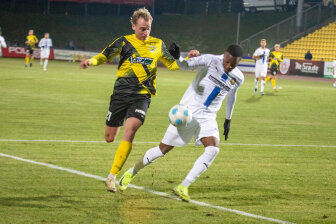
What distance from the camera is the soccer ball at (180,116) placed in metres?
7.03

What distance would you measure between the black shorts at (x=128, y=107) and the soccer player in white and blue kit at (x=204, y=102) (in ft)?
1.90

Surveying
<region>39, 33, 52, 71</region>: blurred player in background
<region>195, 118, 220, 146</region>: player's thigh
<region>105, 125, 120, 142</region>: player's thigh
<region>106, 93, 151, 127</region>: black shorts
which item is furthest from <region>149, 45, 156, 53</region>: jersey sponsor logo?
<region>39, 33, 52, 71</region>: blurred player in background

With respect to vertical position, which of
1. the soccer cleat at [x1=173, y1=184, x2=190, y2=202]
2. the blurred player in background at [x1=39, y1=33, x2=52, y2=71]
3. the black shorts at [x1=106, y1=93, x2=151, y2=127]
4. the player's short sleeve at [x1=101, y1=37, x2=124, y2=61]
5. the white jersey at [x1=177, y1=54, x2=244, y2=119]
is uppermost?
the player's short sleeve at [x1=101, y1=37, x2=124, y2=61]

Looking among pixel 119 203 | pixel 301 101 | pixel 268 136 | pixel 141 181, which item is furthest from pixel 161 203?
pixel 301 101

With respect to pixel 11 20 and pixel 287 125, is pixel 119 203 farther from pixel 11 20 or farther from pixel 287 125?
pixel 11 20

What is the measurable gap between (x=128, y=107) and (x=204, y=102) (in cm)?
110

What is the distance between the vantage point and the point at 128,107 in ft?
25.7

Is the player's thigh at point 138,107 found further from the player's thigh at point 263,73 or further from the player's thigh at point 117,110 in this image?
the player's thigh at point 263,73

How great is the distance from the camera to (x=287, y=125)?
16.0 metres

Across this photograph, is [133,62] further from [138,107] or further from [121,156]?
[121,156]

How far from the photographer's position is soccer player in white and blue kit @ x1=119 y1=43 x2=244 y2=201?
23.5 ft

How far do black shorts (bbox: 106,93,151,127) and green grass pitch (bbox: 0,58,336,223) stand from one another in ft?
3.04

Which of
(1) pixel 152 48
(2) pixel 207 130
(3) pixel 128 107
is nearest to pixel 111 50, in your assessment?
(1) pixel 152 48

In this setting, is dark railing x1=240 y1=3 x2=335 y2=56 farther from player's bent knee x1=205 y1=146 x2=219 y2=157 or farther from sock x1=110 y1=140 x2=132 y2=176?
player's bent knee x1=205 y1=146 x2=219 y2=157
